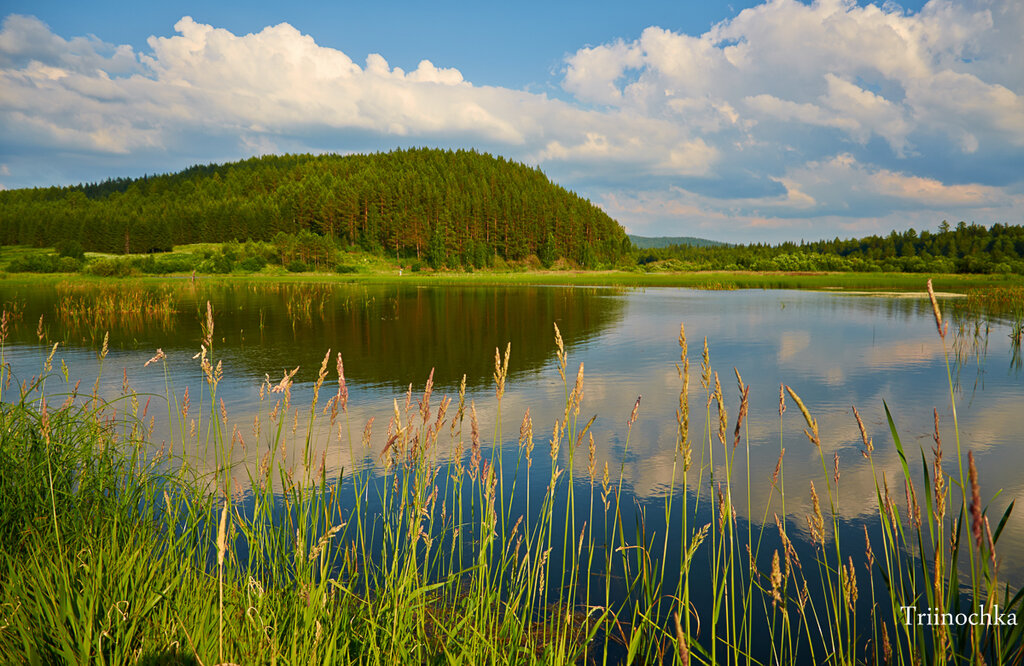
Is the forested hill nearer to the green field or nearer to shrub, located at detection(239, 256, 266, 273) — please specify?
the green field

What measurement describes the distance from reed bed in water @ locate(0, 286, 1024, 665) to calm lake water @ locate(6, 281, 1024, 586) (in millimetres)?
550

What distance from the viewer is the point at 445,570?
518 cm

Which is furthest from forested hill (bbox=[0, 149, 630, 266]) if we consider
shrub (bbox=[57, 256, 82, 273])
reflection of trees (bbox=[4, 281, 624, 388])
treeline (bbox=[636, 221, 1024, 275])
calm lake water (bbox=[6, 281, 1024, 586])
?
calm lake water (bbox=[6, 281, 1024, 586])

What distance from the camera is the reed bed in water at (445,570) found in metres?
2.90

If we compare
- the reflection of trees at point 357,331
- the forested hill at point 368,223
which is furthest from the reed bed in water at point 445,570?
the forested hill at point 368,223

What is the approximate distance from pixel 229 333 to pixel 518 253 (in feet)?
369

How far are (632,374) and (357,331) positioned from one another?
42.3 ft

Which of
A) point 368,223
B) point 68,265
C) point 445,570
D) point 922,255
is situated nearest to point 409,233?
point 368,223

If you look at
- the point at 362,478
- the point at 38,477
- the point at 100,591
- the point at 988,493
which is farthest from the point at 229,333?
the point at 988,493

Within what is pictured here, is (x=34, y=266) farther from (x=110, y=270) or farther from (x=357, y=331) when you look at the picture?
(x=357, y=331)

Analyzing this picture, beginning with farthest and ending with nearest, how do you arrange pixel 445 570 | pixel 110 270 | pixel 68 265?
pixel 68 265, pixel 110 270, pixel 445 570

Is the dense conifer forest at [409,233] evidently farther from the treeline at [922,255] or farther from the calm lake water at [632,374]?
the calm lake water at [632,374]

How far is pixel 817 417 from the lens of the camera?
37.3ft

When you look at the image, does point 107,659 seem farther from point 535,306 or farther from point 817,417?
point 535,306
